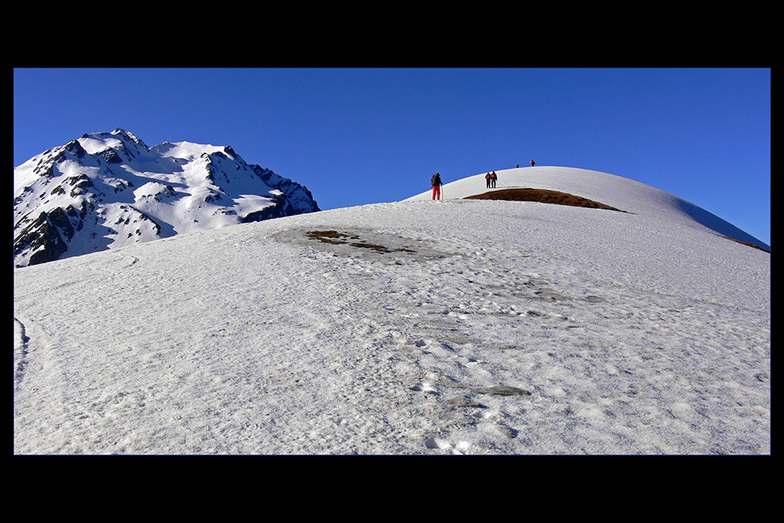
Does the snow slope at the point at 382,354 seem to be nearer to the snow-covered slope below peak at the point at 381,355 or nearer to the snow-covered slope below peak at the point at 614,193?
the snow-covered slope below peak at the point at 381,355

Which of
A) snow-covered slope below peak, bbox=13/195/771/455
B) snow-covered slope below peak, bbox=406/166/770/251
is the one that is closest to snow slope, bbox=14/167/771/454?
snow-covered slope below peak, bbox=13/195/771/455

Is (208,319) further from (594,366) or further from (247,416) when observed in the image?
(594,366)

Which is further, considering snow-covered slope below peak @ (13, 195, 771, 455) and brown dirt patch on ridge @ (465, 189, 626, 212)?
brown dirt patch on ridge @ (465, 189, 626, 212)

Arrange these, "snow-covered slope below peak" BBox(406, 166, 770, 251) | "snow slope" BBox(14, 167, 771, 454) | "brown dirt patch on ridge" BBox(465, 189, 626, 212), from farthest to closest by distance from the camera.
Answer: "snow-covered slope below peak" BBox(406, 166, 770, 251) → "brown dirt patch on ridge" BBox(465, 189, 626, 212) → "snow slope" BBox(14, 167, 771, 454)

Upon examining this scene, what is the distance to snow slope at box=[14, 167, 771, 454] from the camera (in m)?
4.39

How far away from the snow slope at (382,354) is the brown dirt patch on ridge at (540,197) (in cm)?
2252

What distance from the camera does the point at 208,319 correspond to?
7.67 m

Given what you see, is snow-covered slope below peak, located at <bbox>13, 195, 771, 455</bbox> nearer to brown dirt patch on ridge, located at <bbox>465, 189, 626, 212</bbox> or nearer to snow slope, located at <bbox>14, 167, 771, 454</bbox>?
snow slope, located at <bbox>14, 167, 771, 454</bbox>

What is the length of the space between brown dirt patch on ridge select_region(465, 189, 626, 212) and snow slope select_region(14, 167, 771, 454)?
22523 mm

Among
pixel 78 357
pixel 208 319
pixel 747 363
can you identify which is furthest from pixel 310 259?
pixel 747 363

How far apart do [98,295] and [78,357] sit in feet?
12.3

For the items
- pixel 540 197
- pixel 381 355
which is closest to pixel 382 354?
pixel 381 355

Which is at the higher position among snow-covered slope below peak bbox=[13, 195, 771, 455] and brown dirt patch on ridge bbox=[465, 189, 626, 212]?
brown dirt patch on ridge bbox=[465, 189, 626, 212]

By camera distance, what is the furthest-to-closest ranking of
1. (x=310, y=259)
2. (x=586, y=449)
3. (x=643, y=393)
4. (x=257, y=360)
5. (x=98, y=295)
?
(x=310, y=259) < (x=98, y=295) < (x=257, y=360) < (x=643, y=393) < (x=586, y=449)
